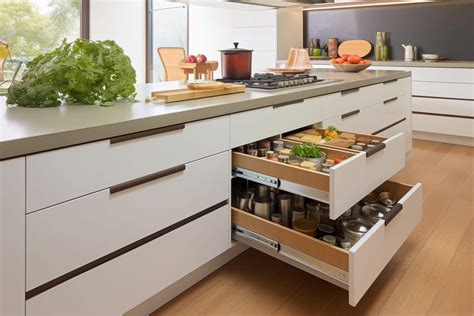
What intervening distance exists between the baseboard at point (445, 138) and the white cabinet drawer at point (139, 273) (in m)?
3.71

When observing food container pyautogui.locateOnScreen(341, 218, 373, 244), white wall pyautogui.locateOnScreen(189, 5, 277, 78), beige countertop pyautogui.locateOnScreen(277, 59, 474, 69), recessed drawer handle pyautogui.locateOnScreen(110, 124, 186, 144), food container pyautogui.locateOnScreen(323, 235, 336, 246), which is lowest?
food container pyautogui.locateOnScreen(323, 235, 336, 246)

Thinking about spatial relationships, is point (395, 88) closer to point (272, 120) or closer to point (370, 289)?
point (272, 120)

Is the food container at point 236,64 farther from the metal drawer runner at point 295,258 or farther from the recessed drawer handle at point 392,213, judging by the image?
the recessed drawer handle at point 392,213

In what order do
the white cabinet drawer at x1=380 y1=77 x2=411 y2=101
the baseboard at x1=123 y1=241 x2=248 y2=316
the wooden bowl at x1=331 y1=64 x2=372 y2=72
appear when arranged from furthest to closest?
1. the wooden bowl at x1=331 y1=64 x2=372 y2=72
2. the white cabinet drawer at x1=380 y1=77 x2=411 y2=101
3. the baseboard at x1=123 y1=241 x2=248 y2=316

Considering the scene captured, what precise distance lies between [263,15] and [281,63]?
0.68 m

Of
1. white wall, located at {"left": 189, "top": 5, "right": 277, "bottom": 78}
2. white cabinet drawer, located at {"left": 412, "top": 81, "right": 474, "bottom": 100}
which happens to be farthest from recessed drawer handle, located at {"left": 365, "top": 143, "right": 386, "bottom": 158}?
white wall, located at {"left": 189, "top": 5, "right": 277, "bottom": 78}

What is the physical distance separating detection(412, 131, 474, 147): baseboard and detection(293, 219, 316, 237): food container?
3540mm

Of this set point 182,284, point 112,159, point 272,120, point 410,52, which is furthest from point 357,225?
point 410,52

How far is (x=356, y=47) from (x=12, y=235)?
17.0ft

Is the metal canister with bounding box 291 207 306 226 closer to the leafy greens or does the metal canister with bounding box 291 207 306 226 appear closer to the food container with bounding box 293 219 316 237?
the food container with bounding box 293 219 316 237

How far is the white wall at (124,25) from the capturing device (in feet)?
19.8

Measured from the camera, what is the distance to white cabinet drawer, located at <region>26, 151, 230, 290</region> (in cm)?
103

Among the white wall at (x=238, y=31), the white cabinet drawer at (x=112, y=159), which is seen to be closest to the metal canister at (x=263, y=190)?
the white cabinet drawer at (x=112, y=159)

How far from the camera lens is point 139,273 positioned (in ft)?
4.32
